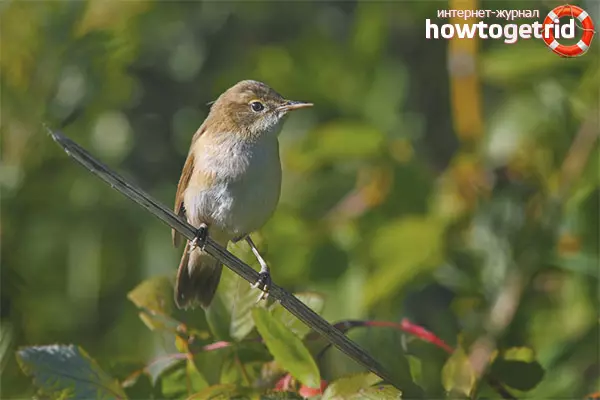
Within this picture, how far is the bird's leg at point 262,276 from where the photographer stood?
6.16 feet

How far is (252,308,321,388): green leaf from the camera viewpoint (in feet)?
6.35

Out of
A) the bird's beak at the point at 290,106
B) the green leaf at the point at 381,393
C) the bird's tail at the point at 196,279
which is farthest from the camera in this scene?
the bird's beak at the point at 290,106

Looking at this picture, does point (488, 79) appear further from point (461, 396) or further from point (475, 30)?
point (461, 396)

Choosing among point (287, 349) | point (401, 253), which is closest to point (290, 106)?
point (287, 349)

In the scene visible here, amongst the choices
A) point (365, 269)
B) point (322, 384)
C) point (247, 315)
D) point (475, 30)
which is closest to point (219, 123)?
point (247, 315)

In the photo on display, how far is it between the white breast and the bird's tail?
10 cm

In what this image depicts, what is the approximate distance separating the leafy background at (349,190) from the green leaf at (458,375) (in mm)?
505

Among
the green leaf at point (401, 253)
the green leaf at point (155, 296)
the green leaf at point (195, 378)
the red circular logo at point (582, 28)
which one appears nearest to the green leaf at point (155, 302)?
the green leaf at point (155, 296)

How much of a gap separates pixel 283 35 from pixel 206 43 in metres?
0.37

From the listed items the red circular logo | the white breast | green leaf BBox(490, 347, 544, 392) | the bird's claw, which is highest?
the red circular logo

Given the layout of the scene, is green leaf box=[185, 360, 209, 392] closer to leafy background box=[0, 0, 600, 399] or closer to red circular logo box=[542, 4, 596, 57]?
leafy background box=[0, 0, 600, 399]

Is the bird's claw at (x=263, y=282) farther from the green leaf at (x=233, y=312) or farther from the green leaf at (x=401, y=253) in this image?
the green leaf at (x=401, y=253)

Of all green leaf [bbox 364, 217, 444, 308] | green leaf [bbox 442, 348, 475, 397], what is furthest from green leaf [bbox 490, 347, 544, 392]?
green leaf [bbox 364, 217, 444, 308]

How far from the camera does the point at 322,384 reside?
2.01 meters
